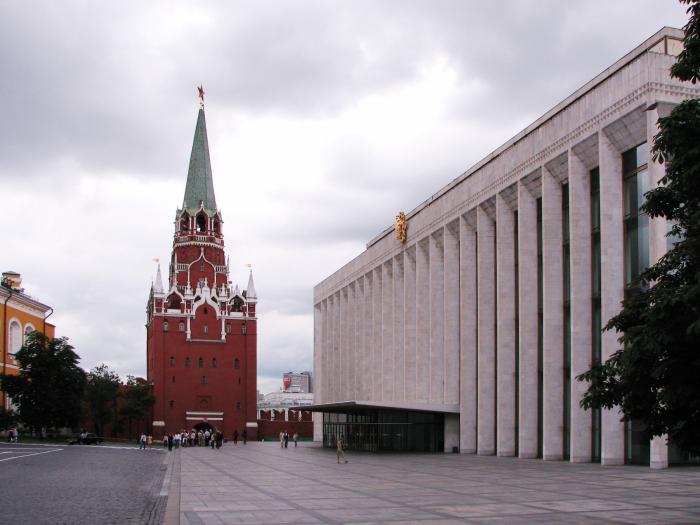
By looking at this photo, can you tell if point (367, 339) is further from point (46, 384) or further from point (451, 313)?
point (46, 384)

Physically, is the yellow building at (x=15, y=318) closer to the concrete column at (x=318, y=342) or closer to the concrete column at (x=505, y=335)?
the concrete column at (x=318, y=342)

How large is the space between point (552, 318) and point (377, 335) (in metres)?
27.8

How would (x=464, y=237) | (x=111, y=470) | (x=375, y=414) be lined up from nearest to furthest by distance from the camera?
(x=111, y=470) → (x=464, y=237) → (x=375, y=414)

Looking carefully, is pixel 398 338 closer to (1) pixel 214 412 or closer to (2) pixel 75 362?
(2) pixel 75 362

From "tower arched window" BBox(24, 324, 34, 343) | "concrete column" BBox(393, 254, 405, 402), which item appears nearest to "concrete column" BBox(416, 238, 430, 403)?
"concrete column" BBox(393, 254, 405, 402)

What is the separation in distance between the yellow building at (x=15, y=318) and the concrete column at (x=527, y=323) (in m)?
49.4

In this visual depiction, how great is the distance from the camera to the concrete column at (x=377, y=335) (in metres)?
65.2

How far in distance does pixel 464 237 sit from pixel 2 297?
44.3m

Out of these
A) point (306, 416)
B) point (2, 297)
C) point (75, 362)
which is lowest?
point (306, 416)

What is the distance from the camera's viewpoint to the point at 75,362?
75500mm

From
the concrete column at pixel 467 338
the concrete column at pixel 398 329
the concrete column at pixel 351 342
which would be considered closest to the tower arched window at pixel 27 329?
the concrete column at pixel 351 342

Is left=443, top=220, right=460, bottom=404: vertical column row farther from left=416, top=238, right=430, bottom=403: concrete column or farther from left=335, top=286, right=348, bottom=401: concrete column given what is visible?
left=335, top=286, right=348, bottom=401: concrete column

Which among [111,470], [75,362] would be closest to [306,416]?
[75,362]

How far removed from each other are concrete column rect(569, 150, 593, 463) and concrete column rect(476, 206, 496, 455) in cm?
996
